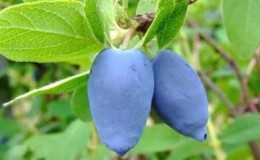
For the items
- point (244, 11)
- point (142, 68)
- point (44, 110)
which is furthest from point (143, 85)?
point (44, 110)

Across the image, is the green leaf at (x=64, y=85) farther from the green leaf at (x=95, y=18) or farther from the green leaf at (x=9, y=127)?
the green leaf at (x=9, y=127)

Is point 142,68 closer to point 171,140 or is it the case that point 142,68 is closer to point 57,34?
point 57,34

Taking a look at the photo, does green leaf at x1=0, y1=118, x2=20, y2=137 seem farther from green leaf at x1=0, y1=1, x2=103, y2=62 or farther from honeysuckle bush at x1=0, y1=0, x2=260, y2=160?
green leaf at x1=0, y1=1, x2=103, y2=62

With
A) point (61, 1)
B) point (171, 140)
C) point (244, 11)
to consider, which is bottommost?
point (171, 140)

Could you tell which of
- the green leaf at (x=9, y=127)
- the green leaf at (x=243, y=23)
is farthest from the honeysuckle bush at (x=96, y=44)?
the green leaf at (x=9, y=127)

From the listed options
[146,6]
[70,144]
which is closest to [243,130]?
[70,144]

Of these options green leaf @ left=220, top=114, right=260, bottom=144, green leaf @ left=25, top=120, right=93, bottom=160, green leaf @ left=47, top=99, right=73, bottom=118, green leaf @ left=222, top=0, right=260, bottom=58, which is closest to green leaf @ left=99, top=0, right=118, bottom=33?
green leaf @ left=222, top=0, right=260, bottom=58

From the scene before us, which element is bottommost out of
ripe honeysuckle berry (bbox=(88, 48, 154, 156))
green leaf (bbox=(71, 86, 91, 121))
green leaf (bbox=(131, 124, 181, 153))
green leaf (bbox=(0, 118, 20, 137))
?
green leaf (bbox=(0, 118, 20, 137))
